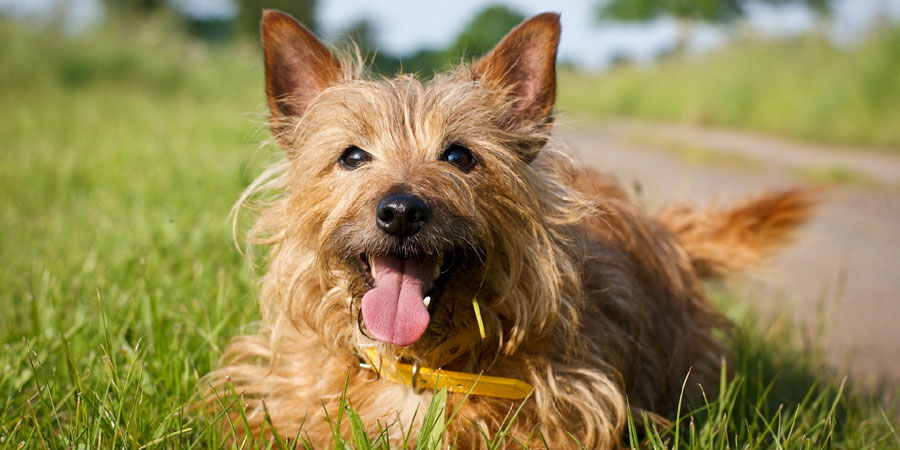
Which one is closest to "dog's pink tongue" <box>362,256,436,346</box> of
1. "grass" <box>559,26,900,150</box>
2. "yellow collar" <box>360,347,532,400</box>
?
"yellow collar" <box>360,347,532,400</box>

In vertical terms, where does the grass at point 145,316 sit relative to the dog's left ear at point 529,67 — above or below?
below

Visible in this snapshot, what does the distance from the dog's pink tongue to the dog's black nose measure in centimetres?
17

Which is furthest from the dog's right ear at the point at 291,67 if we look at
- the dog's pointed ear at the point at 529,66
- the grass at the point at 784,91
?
the grass at the point at 784,91

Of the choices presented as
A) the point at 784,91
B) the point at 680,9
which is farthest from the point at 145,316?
the point at 680,9

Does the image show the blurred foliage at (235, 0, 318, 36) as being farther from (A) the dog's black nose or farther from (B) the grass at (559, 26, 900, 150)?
(A) the dog's black nose

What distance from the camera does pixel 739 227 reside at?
11.6 feet

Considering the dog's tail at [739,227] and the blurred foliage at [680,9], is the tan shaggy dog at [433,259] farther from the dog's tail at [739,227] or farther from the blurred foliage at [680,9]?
the blurred foliage at [680,9]

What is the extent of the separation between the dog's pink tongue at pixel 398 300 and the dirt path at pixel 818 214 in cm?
84

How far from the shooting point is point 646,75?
2139 centimetres

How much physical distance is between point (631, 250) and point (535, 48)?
96 centimetres

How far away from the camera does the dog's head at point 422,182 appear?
2.10 meters

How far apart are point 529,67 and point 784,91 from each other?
1336 centimetres

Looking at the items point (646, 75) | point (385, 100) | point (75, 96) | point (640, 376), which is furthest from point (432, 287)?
point (646, 75)

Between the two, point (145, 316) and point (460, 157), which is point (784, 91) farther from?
point (145, 316)
